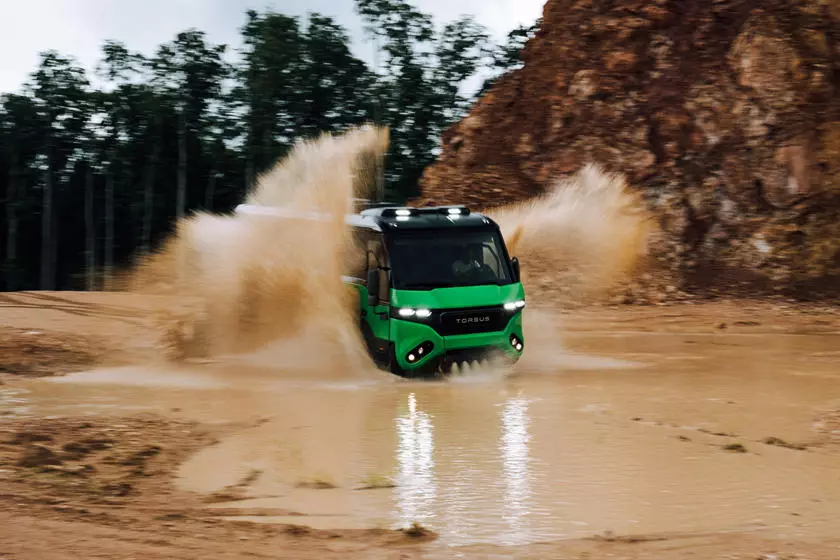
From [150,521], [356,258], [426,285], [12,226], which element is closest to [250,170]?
[12,226]

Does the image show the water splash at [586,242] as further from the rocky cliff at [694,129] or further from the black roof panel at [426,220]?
the black roof panel at [426,220]

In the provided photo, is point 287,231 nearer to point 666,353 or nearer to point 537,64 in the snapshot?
point 666,353

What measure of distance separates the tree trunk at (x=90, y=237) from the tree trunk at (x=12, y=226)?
13.6 feet

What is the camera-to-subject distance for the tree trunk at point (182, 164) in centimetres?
6825

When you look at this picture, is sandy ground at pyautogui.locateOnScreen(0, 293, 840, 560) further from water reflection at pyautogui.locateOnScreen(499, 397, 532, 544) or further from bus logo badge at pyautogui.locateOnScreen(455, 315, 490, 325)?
bus logo badge at pyautogui.locateOnScreen(455, 315, 490, 325)

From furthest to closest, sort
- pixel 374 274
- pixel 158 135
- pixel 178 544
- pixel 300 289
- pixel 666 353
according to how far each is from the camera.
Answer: pixel 158 135, pixel 666 353, pixel 300 289, pixel 374 274, pixel 178 544

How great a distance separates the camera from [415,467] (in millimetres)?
10719

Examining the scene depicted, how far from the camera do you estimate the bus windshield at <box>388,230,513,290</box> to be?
648 inches

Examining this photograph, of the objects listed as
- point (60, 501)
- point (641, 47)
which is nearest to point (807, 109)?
point (641, 47)

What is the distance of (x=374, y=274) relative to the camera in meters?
16.5

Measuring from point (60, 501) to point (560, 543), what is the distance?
3.99m

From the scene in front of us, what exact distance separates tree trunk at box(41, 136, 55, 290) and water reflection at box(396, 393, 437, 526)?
58.2 m

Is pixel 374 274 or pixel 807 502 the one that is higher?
pixel 374 274

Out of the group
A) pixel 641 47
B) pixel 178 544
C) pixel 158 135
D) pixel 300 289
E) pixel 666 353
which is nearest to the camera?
pixel 178 544
